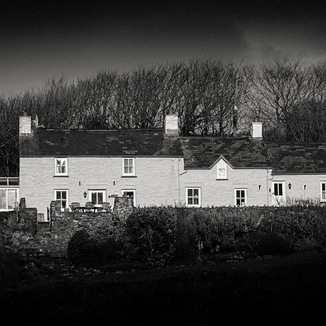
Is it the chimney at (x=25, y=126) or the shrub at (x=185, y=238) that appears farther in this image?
the chimney at (x=25, y=126)

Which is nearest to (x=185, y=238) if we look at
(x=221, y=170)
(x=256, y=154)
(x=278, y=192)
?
(x=221, y=170)

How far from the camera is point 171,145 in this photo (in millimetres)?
51656

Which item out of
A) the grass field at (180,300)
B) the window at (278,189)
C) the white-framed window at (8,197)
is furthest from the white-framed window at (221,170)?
the grass field at (180,300)

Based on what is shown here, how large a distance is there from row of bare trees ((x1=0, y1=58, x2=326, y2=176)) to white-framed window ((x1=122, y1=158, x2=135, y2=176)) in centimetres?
2167

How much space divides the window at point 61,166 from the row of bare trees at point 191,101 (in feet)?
72.0

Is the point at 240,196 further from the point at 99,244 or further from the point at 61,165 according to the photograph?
the point at 99,244

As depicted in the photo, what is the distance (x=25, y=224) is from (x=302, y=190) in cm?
2785

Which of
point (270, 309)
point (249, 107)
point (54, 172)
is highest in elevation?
point (249, 107)

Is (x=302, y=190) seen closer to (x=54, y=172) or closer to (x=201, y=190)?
(x=201, y=190)

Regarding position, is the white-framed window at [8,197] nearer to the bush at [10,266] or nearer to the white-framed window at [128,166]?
the white-framed window at [128,166]

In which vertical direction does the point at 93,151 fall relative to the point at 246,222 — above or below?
above

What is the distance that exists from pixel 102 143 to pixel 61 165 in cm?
385

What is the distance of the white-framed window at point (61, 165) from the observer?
49.4m

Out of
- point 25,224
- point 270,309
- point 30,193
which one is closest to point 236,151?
point 30,193
